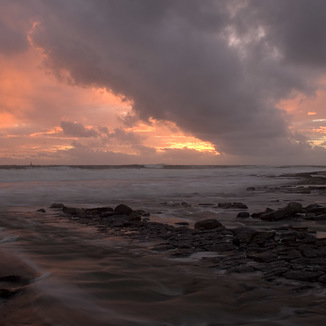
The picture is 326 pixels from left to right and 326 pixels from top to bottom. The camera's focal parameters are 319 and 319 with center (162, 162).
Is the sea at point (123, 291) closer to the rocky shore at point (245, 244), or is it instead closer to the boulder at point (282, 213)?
the rocky shore at point (245, 244)

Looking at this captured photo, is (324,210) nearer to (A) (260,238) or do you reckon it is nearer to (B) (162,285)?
(A) (260,238)

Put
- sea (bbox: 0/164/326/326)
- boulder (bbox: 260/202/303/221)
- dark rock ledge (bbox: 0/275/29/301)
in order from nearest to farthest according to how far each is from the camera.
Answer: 1. sea (bbox: 0/164/326/326)
2. dark rock ledge (bbox: 0/275/29/301)
3. boulder (bbox: 260/202/303/221)

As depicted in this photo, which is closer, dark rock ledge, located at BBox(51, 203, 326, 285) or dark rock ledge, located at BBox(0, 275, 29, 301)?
dark rock ledge, located at BBox(0, 275, 29, 301)

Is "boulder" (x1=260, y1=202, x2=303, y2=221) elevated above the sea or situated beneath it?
elevated above

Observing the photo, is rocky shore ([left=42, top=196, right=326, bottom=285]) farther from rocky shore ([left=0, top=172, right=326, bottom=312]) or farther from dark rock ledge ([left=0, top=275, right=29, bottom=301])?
dark rock ledge ([left=0, top=275, right=29, bottom=301])

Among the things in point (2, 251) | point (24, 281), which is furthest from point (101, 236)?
point (24, 281)

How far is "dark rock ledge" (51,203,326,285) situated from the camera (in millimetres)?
3629

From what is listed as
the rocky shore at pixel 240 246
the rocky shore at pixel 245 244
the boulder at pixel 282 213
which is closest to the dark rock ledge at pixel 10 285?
the rocky shore at pixel 240 246

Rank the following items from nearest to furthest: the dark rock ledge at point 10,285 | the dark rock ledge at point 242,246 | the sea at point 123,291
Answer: the sea at point 123,291, the dark rock ledge at point 10,285, the dark rock ledge at point 242,246

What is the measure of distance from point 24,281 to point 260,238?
11.0ft

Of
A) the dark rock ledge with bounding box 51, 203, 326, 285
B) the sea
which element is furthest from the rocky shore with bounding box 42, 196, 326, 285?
the sea

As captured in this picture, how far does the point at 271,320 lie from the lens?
8.05 ft

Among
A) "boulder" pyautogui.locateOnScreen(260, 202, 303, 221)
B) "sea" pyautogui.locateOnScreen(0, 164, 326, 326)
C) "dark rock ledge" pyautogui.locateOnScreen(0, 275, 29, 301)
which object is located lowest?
"sea" pyautogui.locateOnScreen(0, 164, 326, 326)

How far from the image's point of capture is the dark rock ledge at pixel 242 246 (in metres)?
3.63
